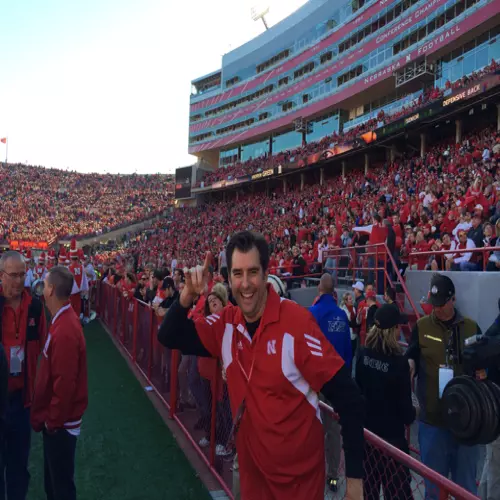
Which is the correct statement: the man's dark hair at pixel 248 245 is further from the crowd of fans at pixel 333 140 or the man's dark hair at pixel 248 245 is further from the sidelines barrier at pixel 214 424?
the crowd of fans at pixel 333 140

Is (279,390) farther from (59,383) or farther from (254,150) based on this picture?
(254,150)

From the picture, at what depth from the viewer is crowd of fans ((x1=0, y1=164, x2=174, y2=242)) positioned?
4219cm

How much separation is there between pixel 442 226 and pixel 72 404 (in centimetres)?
934

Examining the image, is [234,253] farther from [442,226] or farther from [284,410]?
[442,226]

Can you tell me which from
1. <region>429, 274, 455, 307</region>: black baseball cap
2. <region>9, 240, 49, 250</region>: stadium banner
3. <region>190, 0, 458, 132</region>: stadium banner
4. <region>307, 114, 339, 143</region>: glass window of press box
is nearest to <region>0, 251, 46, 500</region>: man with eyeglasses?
<region>429, 274, 455, 307</region>: black baseball cap

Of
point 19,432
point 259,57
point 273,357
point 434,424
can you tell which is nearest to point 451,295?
point 434,424

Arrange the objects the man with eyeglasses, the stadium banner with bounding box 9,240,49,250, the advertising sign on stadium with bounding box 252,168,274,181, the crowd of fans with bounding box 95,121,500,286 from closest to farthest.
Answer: the man with eyeglasses → the crowd of fans with bounding box 95,121,500,286 → the advertising sign on stadium with bounding box 252,168,274,181 → the stadium banner with bounding box 9,240,49,250

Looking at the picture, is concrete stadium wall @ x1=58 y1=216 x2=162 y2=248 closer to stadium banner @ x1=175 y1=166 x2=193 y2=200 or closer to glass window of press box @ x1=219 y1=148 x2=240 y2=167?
stadium banner @ x1=175 y1=166 x2=193 y2=200

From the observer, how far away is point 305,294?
11508 mm

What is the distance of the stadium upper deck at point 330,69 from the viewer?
77.7 ft

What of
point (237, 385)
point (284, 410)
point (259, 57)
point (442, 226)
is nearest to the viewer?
point (284, 410)

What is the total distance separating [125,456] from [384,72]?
29139 mm

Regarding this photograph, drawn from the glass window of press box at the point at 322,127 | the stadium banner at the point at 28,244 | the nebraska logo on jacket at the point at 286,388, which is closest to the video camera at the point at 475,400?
the nebraska logo on jacket at the point at 286,388

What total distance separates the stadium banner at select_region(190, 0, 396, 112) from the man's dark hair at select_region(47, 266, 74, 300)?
32.0m
